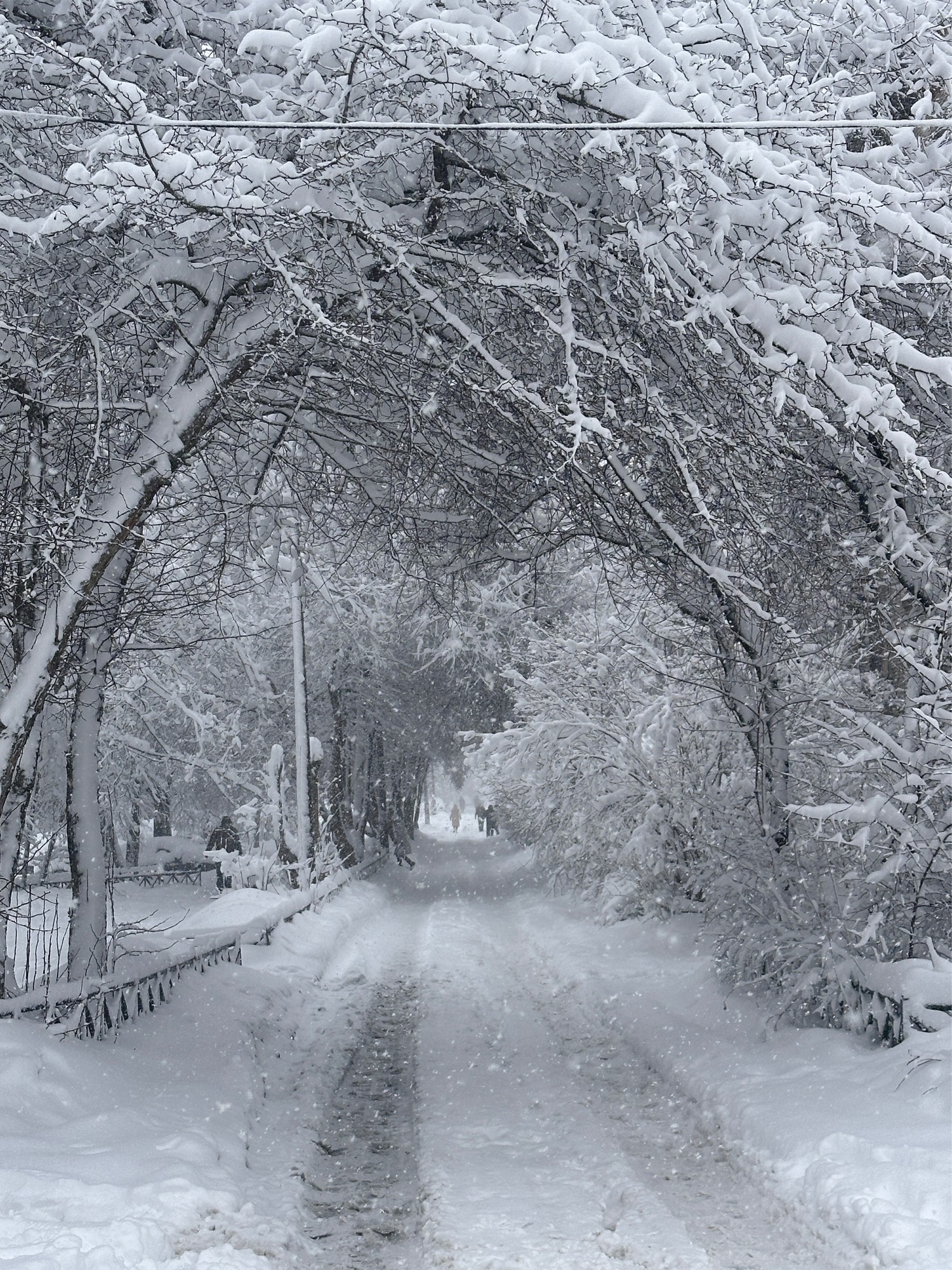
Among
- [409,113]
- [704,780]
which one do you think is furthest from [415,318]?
[704,780]

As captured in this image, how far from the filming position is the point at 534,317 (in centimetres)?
664

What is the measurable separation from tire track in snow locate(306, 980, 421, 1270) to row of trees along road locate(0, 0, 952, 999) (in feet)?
7.80

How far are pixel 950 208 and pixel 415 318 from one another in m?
3.13

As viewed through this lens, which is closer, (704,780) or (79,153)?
(79,153)

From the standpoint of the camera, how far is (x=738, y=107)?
519 cm

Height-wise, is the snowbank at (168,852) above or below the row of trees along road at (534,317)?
below

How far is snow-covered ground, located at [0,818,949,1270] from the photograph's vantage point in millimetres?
4578

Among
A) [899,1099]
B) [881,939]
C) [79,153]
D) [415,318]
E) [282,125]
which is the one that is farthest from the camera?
[881,939]

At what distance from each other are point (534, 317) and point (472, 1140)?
16.3 ft

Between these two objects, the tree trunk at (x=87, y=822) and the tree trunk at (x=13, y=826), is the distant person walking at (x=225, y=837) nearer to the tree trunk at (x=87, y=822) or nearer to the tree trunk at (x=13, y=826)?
the tree trunk at (x=87, y=822)

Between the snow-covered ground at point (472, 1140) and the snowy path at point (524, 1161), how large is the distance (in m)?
0.02

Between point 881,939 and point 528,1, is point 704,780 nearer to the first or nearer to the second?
point 881,939

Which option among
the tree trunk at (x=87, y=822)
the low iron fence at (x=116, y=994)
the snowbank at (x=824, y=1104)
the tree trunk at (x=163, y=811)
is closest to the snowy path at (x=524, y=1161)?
the snowbank at (x=824, y=1104)

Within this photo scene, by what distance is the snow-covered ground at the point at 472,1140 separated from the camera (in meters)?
4.58
